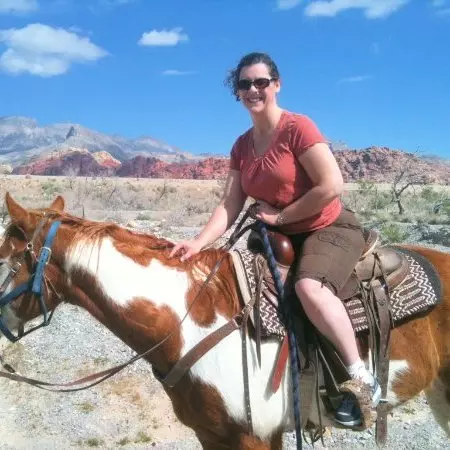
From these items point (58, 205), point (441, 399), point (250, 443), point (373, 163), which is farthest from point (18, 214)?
point (373, 163)

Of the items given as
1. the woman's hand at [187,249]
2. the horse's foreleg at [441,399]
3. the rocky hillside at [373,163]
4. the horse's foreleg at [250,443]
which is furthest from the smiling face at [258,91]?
the rocky hillside at [373,163]

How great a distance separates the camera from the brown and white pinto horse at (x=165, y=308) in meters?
3.14

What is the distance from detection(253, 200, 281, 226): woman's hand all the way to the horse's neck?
→ 507 mm

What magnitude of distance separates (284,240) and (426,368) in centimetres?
127

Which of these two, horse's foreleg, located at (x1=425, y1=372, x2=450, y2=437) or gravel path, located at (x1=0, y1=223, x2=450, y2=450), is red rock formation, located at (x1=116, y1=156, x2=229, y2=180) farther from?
horse's foreleg, located at (x1=425, y1=372, x2=450, y2=437)

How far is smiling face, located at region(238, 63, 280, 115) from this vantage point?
3338 mm

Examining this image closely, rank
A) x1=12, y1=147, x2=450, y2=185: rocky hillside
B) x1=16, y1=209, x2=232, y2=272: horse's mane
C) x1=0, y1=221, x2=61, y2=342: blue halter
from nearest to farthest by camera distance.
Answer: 1. x1=0, y1=221, x2=61, y2=342: blue halter
2. x1=16, y1=209, x2=232, y2=272: horse's mane
3. x1=12, y1=147, x2=450, y2=185: rocky hillside

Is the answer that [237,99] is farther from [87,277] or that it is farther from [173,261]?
Answer: [87,277]

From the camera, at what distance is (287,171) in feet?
10.7

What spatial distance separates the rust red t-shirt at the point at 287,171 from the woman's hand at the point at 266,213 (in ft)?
0.12

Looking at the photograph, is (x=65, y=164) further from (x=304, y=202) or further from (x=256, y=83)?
(x=304, y=202)

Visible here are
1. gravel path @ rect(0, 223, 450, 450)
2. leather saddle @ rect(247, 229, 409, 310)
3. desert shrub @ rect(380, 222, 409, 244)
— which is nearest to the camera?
leather saddle @ rect(247, 229, 409, 310)

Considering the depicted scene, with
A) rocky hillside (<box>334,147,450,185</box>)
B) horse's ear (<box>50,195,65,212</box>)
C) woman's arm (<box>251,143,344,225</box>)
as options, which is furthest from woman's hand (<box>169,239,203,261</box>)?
rocky hillside (<box>334,147,450,185</box>)

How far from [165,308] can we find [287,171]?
1.07 metres
